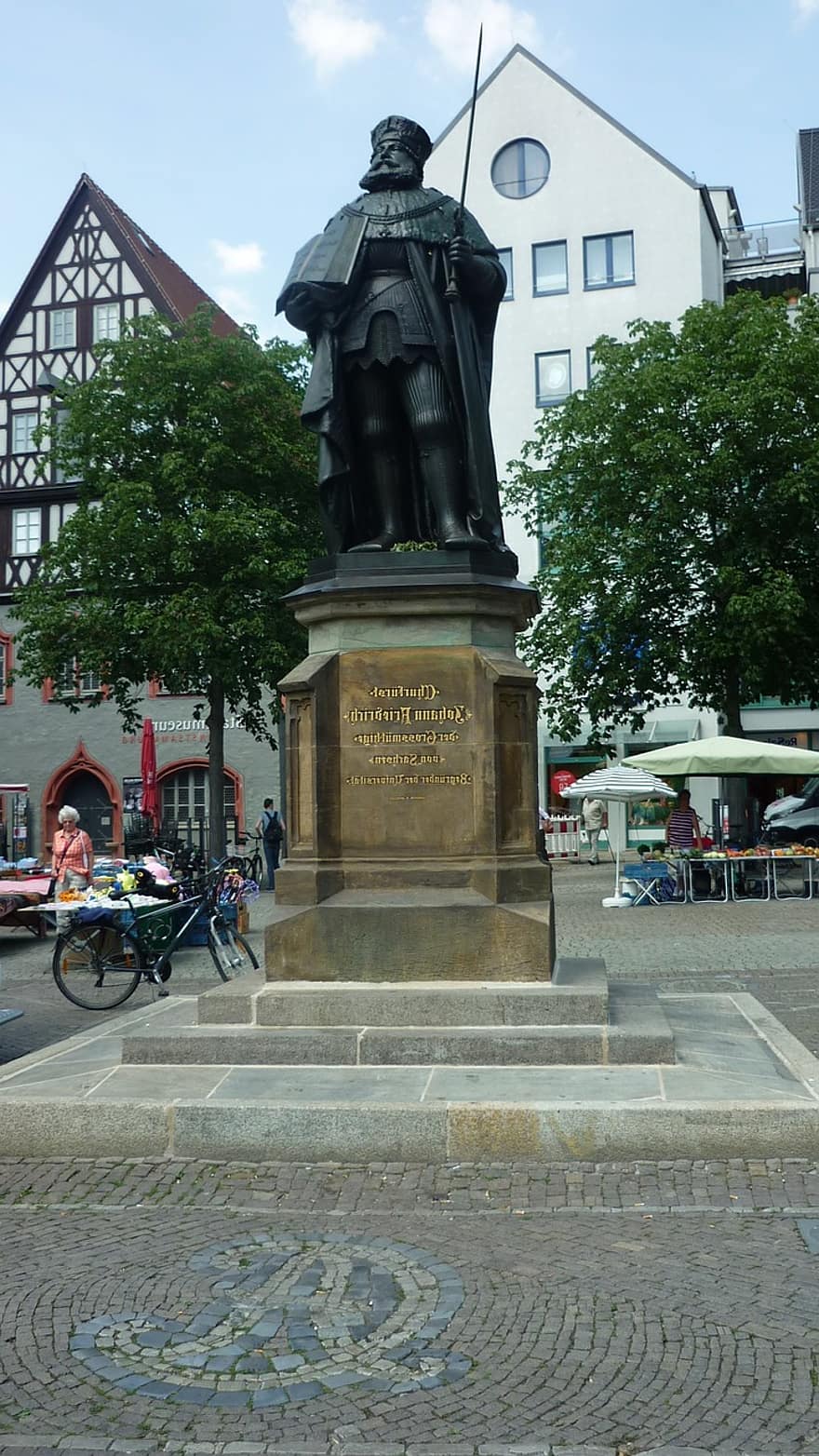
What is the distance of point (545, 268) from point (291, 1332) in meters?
38.1

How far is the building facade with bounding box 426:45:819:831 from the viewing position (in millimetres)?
37844

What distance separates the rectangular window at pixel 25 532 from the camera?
3759 cm

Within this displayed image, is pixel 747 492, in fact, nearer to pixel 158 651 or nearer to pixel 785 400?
pixel 785 400

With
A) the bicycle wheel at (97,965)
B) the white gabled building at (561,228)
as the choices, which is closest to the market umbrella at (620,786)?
the bicycle wheel at (97,965)

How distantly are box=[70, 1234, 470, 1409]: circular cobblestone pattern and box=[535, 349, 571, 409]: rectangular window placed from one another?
118 feet

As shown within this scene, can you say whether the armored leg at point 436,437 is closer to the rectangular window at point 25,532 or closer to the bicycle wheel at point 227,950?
the bicycle wheel at point 227,950

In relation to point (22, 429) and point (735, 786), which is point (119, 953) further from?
point (22, 429)

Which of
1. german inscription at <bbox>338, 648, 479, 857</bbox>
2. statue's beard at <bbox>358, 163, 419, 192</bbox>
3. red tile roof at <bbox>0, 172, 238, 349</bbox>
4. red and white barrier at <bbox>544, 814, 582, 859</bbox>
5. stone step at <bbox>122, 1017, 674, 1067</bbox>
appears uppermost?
red tile roof at <bbox>0, 172, 238, 349</bbox>

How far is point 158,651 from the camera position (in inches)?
963

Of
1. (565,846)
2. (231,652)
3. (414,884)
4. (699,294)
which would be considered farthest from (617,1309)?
(699,294)

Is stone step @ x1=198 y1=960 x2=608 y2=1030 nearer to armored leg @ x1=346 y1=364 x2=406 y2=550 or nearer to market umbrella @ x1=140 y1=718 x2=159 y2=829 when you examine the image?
armored leg @ x1=346 y1=364 x2=406 y2=550

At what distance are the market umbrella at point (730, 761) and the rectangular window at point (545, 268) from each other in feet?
70.9

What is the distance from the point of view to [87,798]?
3878cm

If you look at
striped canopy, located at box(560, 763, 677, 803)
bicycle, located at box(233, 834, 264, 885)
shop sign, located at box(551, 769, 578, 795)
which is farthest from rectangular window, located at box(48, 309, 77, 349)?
striped canopy, located at box(560, 763, 677, 803)
